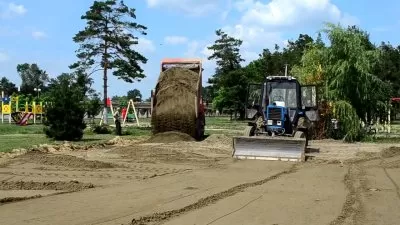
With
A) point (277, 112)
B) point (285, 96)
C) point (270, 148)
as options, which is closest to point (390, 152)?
point (285, 96)

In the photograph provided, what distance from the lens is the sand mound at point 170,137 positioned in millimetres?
25109

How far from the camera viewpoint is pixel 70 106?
2658 centimetres

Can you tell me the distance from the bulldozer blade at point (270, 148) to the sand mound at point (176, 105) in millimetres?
6905

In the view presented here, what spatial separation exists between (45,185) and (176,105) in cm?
1422

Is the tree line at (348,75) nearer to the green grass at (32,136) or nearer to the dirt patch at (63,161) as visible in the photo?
the green grass at (32,136)

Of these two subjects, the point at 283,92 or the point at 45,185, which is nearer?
the point at 45,185

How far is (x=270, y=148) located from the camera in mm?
18500

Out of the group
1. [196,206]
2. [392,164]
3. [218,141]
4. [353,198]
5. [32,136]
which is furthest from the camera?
[32,136]

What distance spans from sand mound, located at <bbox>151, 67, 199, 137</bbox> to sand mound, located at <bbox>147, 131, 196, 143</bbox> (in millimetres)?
245

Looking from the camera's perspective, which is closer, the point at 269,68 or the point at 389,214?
the point at 389,214

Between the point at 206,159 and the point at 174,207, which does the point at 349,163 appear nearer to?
the point at 206,159

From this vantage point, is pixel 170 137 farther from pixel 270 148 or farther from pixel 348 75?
pixel 348 75

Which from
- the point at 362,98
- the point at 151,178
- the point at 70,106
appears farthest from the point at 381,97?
the point at 151,178

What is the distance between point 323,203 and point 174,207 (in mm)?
2674
